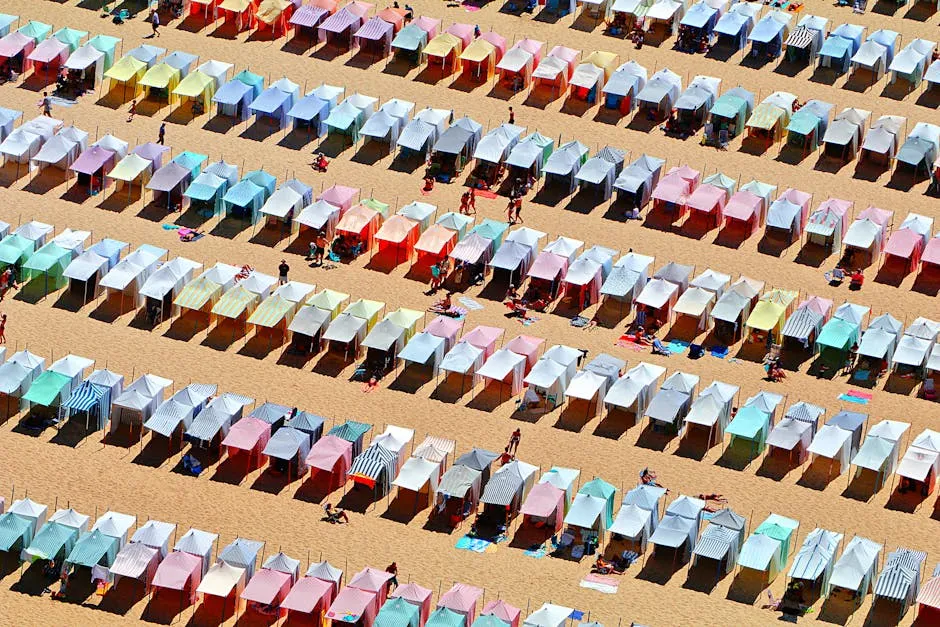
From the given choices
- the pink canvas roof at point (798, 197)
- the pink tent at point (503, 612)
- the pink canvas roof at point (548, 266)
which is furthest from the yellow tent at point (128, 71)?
the pink tent at point (503, 612)

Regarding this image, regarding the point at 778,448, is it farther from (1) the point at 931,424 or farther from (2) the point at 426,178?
(2) the point at 426,178

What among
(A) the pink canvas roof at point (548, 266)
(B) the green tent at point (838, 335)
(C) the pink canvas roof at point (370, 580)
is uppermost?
(B) the green tent at point (838, 335)

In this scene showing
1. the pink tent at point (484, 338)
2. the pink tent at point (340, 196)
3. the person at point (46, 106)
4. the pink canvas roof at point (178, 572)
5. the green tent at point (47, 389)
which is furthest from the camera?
the person at point (46, 106)

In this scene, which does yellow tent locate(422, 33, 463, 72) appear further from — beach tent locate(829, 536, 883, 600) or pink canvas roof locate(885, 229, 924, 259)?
beach tent locate(829, 536, 883, 600)

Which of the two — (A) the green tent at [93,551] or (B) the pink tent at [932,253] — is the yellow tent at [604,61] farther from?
(A) the green tent at [93,551]

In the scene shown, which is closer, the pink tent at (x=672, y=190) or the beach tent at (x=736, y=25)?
the pink tent at (x=672, y=190)

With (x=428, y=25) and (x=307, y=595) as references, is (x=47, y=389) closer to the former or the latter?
(x=307, y=595)

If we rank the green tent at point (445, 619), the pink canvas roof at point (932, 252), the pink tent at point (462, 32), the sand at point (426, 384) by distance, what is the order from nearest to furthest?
the green tent at point (445, 619)
the sand at point (426, 384)
the pink canvas roof at point (932, 252)
the pink tent at point (462, 32)

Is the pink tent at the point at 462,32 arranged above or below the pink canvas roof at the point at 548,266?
above

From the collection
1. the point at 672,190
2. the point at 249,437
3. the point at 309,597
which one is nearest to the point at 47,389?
the point at 249,437
